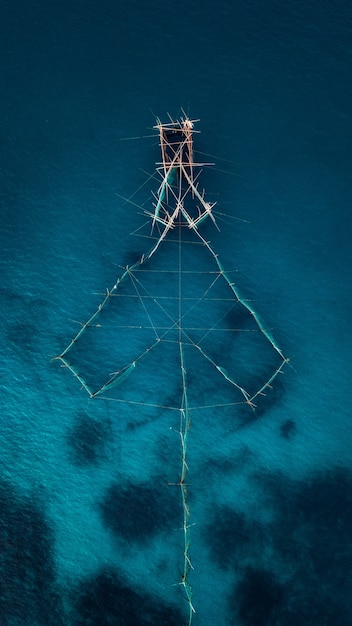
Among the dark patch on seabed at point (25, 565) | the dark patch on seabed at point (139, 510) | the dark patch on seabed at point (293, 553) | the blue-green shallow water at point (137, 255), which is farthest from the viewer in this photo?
the dark patch on seabed at point (25, 565)

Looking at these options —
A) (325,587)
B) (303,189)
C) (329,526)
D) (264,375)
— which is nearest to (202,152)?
(303,189)

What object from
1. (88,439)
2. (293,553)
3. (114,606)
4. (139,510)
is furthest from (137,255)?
(114,606)

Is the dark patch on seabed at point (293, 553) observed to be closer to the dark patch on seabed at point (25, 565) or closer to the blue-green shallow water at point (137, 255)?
the blue-green shallow water at point (137, 255)

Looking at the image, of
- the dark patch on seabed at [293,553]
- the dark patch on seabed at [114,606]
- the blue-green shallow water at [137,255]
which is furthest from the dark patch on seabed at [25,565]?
the dark patch on seabed at [293,553]

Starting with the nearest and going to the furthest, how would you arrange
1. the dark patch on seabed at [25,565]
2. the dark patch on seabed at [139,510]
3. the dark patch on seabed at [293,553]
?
the dark patch on seabed at [293,553] < the dark patch on seabed at [139,510] < the dark patch on seabed at [25,565]

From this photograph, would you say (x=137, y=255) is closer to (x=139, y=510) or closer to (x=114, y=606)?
(x=139, y=510)

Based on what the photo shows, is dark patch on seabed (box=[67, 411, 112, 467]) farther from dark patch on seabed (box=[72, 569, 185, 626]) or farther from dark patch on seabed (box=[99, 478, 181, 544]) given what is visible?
dark patch on seabed (box=[72, 569, 185, 626])
